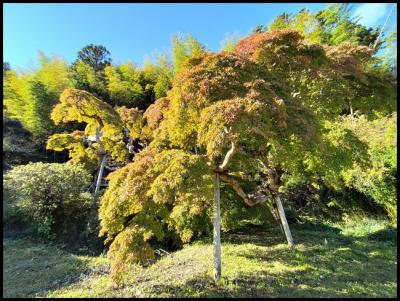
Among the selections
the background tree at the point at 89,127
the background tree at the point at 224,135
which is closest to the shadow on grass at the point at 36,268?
the background tree at the point at 224,135

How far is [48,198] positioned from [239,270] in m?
5.79

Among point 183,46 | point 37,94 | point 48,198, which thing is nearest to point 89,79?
point 37,94

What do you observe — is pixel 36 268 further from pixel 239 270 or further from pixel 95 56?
pixel 95 56

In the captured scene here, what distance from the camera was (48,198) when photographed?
24.2ft

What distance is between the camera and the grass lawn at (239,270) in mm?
3602

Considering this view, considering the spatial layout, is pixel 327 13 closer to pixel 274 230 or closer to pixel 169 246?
pixel 274 230

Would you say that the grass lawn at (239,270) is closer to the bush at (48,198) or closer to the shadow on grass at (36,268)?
the shadow on grass at (36,268)

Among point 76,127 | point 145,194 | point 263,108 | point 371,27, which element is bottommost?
point 145,194

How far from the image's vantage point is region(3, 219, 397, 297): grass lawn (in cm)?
360

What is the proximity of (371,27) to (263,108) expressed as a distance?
16351mm

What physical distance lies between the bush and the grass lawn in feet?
2.27

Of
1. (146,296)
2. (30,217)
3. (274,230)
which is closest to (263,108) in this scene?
(146,296)

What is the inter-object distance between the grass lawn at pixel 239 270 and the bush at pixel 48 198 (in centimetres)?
69

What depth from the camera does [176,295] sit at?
3479mm
